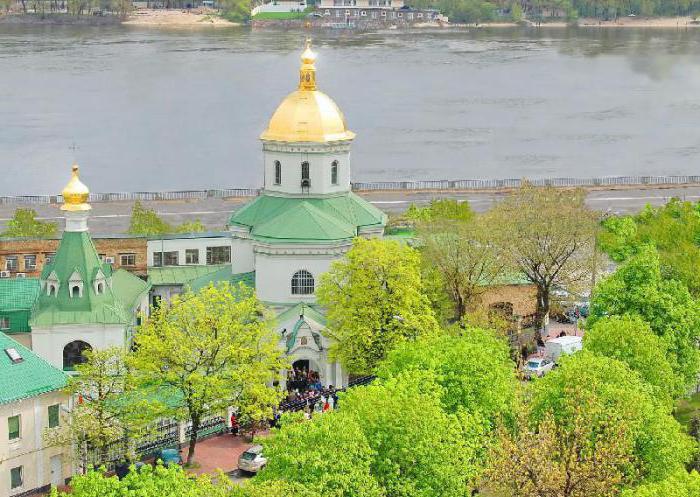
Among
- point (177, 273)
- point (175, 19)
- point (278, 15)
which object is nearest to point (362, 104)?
point (177, 273)

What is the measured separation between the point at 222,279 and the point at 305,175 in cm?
383

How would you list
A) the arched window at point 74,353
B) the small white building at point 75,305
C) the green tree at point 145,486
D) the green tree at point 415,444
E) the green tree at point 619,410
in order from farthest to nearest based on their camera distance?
the arched window at point 74,353 < the small white building at point 75,305 < the green tree at point 619,410 < the green tree at point 415,444 < the green tree at point 145,486

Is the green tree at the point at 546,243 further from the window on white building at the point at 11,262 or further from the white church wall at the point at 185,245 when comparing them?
the window on white building at the point at 11,262

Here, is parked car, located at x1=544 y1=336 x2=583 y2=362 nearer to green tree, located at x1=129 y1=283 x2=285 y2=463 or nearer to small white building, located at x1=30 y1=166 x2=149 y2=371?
green tree, located at x1=129 y1=283 x2=285 y2=463

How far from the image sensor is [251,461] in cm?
3362

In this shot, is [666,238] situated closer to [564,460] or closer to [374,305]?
[374,305]

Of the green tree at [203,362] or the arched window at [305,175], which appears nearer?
the green tree at [203,362]

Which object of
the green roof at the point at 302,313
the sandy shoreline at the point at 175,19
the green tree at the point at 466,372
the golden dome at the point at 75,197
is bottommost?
the sandy shoreline at the point at 175,19

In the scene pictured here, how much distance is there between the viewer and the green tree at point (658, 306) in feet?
122

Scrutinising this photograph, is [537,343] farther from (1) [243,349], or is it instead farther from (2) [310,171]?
(1) [243,349]

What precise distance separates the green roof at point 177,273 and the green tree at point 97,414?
14.4 metres

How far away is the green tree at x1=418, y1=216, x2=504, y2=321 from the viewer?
4366cm

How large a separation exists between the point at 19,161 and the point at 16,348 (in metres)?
56.7

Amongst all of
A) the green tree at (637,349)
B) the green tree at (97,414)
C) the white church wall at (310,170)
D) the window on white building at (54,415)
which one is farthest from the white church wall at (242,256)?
the green tree at (637,349)
